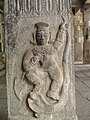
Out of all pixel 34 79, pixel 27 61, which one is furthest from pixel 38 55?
pixel 34 79

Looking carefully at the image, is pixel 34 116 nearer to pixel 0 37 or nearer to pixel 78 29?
pixel 0 37

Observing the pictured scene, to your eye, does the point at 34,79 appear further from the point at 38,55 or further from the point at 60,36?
the point at 60,36

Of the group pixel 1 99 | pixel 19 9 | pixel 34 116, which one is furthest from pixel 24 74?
pixel 1 99

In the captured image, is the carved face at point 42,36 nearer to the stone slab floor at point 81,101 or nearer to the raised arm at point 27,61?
the raised arm at point 27,61

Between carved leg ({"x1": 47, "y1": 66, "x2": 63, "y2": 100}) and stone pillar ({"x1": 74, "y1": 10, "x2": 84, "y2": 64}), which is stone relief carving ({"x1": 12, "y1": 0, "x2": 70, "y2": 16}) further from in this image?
stone pillar ({"x1": 74, "y1": 10, "x2": 84, "y2": 64})

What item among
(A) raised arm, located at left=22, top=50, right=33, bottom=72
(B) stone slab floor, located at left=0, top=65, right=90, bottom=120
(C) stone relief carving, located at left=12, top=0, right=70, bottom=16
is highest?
(C) stone relief carving, located at left=12, top=0, right=70, bottom=16

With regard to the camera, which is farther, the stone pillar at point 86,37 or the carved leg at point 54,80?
the stone pillar at point 86,37

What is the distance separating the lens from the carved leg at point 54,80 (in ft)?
9.37

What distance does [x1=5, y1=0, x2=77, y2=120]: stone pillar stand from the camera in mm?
2822

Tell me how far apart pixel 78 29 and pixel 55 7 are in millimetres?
15155

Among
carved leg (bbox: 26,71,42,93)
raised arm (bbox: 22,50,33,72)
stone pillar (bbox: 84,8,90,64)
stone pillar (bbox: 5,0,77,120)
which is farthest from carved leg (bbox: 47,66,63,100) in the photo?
stone pillar (bbox: 84,8,90,64)

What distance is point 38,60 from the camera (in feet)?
9.26

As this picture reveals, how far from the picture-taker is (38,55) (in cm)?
A: 281

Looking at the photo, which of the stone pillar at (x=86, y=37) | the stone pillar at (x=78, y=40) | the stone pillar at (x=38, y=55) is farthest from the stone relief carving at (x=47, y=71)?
the stone pillar at (x=78, y=40)
